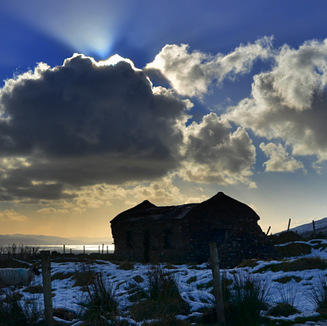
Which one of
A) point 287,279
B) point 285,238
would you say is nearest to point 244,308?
point 287,279

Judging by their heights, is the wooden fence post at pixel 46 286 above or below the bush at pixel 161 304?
above

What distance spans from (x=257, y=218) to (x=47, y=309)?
25146 mm

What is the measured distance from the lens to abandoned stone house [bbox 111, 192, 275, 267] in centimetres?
2367

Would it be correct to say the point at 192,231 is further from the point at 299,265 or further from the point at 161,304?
the point at 161,304

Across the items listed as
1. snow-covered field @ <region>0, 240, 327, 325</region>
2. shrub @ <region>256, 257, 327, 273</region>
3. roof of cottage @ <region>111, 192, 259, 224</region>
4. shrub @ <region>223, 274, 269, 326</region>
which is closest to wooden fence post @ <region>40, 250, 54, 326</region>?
snow-covered field @ <region>0, 240, 327, 325</region>

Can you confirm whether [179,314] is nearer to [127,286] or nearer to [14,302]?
[14,302]

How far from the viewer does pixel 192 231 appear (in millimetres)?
27719

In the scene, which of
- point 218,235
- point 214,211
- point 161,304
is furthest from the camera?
point 214,211

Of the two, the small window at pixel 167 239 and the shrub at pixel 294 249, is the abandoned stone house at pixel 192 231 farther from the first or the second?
A: the shrub at pixel 294 249

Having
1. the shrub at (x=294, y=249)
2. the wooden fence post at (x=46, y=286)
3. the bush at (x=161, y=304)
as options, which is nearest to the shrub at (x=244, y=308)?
the bush at (x=161, y=304)

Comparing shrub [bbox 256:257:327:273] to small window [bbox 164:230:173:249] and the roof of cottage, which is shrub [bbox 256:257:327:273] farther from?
small window [bbox 164:230:173:249]

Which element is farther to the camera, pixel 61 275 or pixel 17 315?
pixel 61 275

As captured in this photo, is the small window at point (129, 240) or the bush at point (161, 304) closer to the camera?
the bush at point (161, 304)

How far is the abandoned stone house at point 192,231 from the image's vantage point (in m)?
23.7
